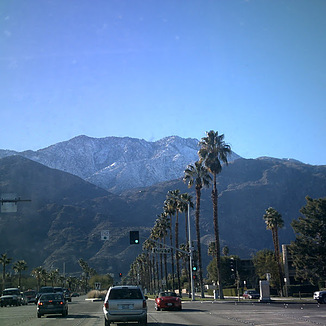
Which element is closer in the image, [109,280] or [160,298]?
[160,298]

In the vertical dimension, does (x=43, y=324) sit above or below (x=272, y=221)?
below

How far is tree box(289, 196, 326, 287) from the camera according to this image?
7250 cm

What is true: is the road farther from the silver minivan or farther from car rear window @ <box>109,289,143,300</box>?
car rear window @ <box>109,289,143,300</box>

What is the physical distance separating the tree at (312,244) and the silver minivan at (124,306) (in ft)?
180

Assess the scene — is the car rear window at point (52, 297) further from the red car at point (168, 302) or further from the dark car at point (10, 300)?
the dark car at point (10, 300)

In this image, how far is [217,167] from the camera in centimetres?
6469

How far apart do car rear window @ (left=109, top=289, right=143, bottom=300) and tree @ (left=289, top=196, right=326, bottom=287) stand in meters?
55.0

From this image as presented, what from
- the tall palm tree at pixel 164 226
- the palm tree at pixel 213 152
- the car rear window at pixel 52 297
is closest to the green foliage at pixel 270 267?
the tall palm tree at pixel 164 226

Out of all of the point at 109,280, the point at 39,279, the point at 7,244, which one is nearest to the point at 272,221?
the point at 39,279

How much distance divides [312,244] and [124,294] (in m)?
56.5

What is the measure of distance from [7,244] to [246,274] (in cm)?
10938

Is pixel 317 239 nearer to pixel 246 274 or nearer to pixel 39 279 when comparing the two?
pixel 246 274

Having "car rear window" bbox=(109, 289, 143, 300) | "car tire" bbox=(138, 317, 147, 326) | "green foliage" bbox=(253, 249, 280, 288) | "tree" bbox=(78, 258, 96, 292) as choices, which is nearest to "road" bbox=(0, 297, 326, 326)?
"car tire" bbox=(138, 317, 147, 326)

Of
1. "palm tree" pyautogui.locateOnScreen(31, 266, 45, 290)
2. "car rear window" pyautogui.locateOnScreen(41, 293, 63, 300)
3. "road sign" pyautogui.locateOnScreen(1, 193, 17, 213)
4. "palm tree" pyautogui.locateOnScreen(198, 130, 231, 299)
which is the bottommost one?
"car rear window" pyautogui.locateOnScreen(41, 293, 63, 300)
